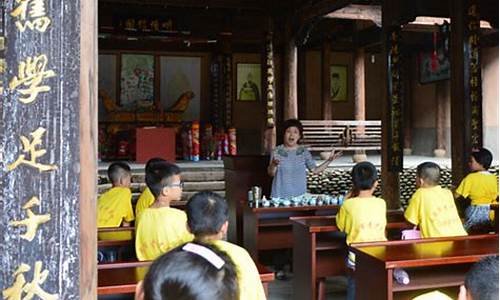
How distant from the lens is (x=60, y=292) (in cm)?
198

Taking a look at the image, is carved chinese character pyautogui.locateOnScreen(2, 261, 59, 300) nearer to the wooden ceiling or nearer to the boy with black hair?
the boy with black hair

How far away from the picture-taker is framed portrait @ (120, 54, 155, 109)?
13.7 m

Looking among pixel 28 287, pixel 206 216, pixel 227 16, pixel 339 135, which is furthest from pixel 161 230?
pixel 339 135

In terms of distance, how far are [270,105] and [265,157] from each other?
10.3 ft

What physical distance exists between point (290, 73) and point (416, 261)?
710cm

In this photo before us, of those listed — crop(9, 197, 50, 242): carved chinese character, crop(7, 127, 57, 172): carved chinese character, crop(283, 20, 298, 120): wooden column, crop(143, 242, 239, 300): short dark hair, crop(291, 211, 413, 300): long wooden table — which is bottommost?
crop(291, 211, 413, 300): long wooden table

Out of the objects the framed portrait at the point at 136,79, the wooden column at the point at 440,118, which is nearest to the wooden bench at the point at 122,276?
the framed portrait at the point at 136,79

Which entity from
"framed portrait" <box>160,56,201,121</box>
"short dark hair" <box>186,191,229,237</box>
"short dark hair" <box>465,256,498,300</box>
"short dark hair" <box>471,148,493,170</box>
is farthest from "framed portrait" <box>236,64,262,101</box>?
"short dark hair" <box>465,256,498,300</box>

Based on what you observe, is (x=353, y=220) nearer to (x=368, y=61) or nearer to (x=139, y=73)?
(x=139, y=73)

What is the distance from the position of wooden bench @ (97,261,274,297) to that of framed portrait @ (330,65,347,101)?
1260 cm

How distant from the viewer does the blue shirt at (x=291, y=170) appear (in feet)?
18.4

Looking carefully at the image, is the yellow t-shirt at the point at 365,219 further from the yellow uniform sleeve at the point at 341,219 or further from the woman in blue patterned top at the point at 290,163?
the woman in blue patterned top at the point at 290,163

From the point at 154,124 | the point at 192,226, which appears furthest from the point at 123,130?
the point at 192,226

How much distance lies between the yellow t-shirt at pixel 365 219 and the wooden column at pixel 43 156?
2.19 m
